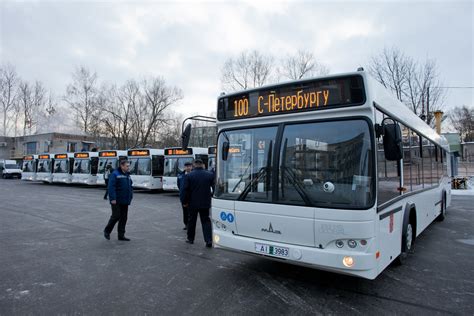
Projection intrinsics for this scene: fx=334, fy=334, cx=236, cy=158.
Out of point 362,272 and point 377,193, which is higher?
point 377,193

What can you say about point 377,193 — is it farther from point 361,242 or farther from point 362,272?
point 362,272

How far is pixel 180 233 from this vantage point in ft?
28.9

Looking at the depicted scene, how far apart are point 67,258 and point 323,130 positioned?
5.29m

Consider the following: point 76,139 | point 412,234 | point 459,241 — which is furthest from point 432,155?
point 76,139

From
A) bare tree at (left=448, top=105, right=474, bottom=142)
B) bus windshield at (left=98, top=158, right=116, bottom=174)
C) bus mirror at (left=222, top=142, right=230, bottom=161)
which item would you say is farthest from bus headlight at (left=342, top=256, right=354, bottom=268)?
bare tree at (left=448, top=105, right=474, bottom=142)

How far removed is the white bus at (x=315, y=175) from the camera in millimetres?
4043

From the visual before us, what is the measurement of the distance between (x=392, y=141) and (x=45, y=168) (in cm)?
3374

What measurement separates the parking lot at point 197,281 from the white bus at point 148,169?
13.1 meters

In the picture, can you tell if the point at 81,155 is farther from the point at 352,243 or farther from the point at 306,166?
the point at 352,243

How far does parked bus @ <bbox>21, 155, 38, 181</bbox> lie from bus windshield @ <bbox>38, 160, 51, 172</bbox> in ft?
3.40

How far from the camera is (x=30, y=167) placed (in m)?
33.2

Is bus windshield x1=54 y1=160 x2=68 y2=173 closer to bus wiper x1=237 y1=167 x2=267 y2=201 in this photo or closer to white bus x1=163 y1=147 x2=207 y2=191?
white bus x1=163 y1=147 x2=207 y2=191

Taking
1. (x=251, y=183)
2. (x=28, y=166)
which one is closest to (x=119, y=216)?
(x=251, y=183)

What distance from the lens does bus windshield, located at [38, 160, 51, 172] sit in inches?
1223
